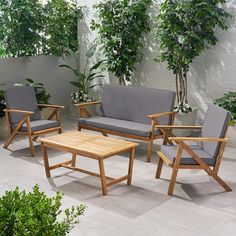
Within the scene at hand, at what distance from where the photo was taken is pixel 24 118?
17.5 feet

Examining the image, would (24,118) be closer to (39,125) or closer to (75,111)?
(39,125)

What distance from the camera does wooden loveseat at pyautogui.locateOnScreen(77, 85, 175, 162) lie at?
5.25 metres

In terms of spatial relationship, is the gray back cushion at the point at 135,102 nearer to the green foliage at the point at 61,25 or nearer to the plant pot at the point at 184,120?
the plant pot at the point at 184,120

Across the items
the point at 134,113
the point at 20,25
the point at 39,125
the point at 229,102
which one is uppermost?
the point at 20,25

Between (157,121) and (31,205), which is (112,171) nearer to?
(157,121)

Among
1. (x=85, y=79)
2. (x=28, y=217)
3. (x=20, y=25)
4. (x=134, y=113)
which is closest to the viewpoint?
(x=28, y=217)

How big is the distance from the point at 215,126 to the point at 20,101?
2.77 metres

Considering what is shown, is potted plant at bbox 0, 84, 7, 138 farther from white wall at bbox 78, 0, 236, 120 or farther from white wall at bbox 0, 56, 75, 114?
white wall at bbox 78, 0, 236, 120

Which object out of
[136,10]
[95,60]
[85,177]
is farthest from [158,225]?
[95,60]

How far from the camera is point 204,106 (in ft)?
21.7

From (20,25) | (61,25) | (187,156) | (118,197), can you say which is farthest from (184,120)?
(20,25)

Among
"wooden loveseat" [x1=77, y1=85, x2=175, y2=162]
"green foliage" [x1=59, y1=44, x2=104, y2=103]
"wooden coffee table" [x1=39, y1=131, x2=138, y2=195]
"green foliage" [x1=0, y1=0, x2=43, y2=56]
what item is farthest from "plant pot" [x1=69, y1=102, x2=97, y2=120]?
"wooden coffee table" [x1=39, y1=131, x2=138, y2=195]

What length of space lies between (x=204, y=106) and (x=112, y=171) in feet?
7.95

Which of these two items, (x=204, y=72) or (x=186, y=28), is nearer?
(x=186, y=28)
